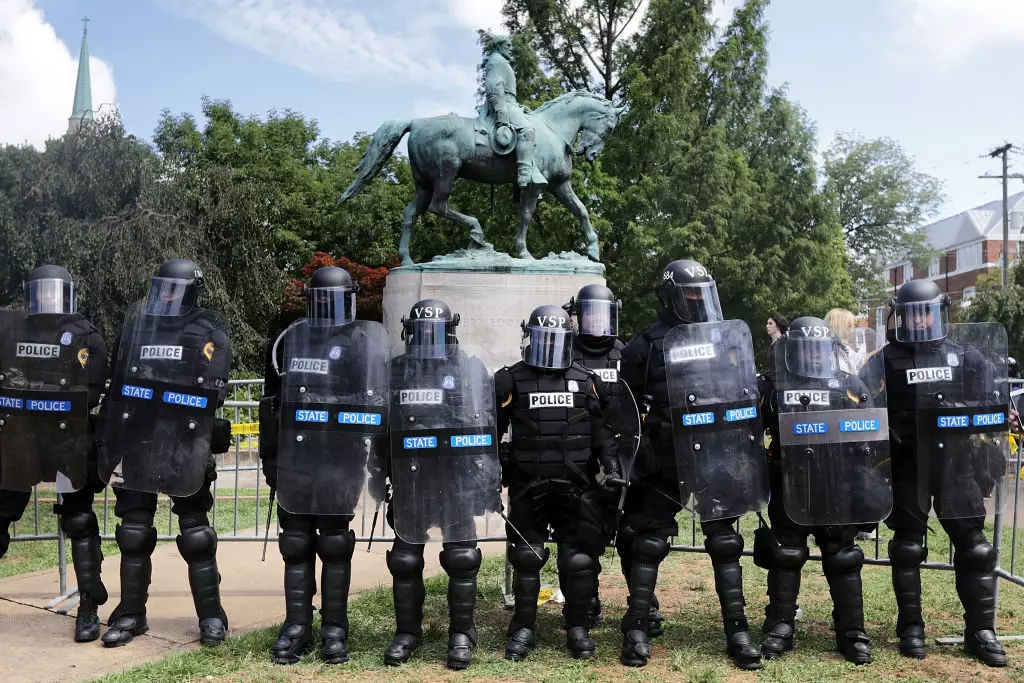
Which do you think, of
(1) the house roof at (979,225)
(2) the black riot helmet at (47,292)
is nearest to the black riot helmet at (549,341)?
(2) the black riot helmet at (47,292)

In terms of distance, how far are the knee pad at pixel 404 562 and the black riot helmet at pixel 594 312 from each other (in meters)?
1.62

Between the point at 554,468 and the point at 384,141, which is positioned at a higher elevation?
the point at 384,141

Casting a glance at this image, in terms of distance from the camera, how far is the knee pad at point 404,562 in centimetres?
482

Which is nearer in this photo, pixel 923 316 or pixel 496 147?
pixel 923 316

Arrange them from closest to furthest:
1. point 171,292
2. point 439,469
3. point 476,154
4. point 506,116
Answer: point 439,469, point 171,292, point 506,116, point 476,154

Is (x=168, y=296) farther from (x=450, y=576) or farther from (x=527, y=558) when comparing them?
(x=527, y=558)

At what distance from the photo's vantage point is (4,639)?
17.5 ft

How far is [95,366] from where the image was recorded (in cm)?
538

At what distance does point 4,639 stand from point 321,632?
73.5 inches

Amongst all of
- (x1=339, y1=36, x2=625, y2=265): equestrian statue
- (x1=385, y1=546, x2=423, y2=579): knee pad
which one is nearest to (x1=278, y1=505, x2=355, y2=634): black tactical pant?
(x1=385, y1=546, x2=423, y2=579): knee pad

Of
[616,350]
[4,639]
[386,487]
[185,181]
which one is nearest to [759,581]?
[616,350]

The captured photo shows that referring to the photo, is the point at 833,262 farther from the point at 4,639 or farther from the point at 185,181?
the point at 4,639

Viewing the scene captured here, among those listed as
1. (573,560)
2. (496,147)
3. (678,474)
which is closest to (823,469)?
(678,474)

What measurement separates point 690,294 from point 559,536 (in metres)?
1.47
